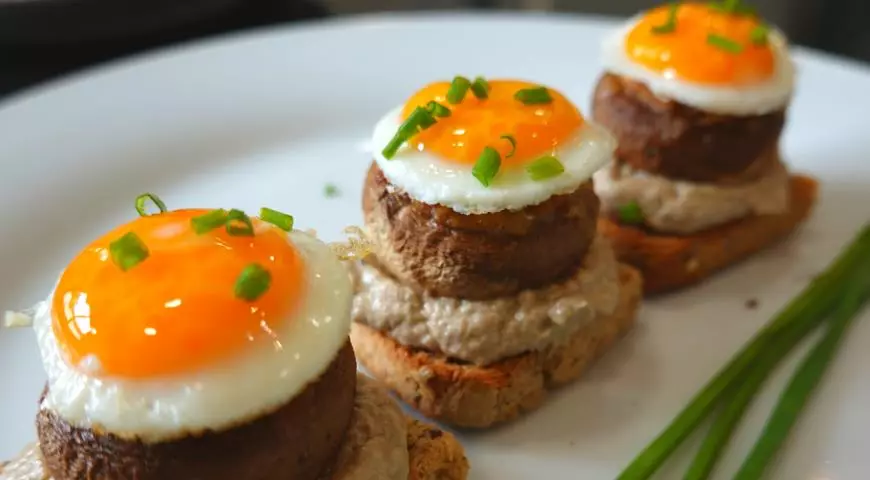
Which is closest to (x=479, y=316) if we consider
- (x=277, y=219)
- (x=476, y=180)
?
(x=476, y=180)

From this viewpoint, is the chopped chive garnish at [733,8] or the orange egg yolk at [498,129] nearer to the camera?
the orange egg yolk at [498,129]

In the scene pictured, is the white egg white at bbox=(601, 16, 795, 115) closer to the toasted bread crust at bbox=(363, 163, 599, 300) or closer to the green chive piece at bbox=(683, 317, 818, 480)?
the toasted bread crust at bbox=(363, 163, 599, 300)

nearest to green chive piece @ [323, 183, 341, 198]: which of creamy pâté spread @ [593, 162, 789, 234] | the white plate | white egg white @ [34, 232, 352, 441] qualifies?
the white plate

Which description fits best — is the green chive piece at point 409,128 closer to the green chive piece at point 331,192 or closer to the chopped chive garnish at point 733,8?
the green chive piece at point 331,192

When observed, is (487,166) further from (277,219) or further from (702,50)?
(702,50)

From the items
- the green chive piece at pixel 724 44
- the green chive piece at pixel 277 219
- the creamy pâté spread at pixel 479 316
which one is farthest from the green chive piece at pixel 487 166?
the green chive piece at pixel 724 44
